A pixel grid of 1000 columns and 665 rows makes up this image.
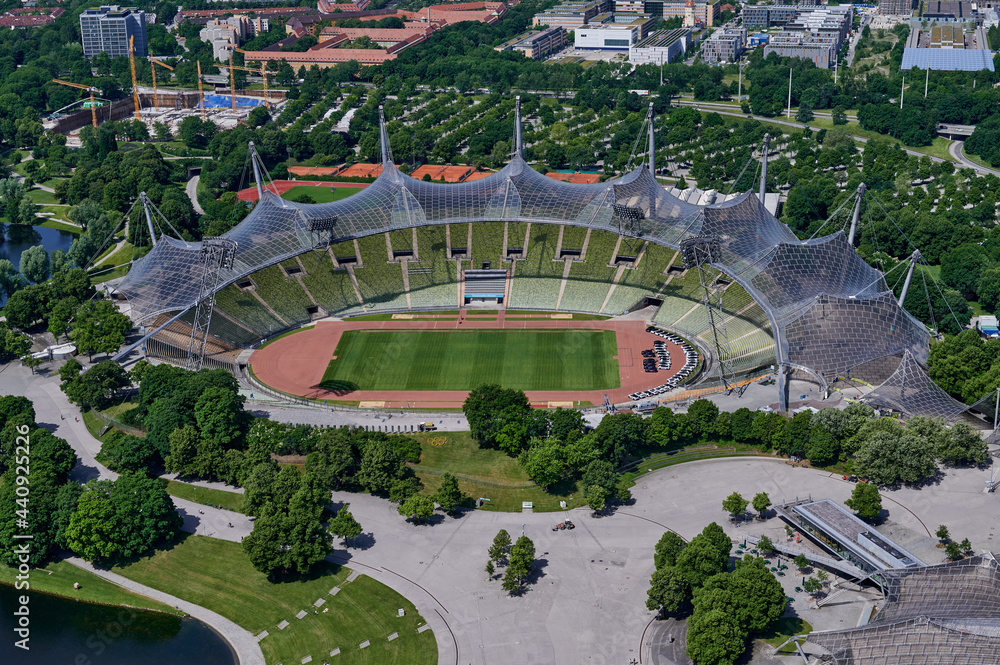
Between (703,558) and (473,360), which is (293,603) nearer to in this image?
(703,558)

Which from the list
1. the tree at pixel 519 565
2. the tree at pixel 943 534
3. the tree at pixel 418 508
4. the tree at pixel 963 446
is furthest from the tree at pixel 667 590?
the tree at pixel 963 446

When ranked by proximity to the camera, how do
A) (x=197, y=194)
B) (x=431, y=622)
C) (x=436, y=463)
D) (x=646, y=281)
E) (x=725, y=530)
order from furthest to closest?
(x=197, y=194) < (x=646, y=281) < (x=436, y=463) < (x=725, y=530) < (x=431, y=622)

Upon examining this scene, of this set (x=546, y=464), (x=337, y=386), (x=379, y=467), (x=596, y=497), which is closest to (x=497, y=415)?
(x=546, y=464)

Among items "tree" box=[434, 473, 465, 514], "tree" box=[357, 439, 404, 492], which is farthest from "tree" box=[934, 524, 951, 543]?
"tree" box=[357, 439, 404, 492]

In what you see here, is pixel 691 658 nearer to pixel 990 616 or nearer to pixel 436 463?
pixel 990 616

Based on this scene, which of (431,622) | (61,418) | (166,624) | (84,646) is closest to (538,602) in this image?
(431,622)

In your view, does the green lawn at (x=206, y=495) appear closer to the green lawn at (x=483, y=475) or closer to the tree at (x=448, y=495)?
the green lawn at (x=483, y=475)
